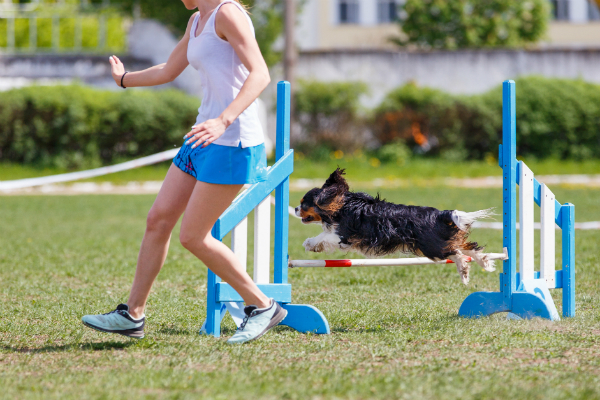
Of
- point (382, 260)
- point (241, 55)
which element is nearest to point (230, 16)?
point (241, 55)

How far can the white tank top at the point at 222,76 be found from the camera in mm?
3346

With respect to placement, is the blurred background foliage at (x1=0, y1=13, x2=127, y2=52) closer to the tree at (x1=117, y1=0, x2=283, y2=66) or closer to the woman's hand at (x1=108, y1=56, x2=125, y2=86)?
the tree at (x1=117, y1=0, x2=283, y2=66)

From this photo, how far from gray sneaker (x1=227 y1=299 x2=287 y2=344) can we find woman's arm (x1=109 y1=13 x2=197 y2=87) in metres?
1.33

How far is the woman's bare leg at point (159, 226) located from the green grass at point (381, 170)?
531 inches

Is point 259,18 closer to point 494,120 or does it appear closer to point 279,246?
point 494,120

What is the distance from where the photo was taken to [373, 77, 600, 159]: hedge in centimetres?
1919

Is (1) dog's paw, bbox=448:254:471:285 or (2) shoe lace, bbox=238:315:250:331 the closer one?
(2) shoe lace, bbox=238:315:250:331

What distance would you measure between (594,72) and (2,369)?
20678 millimetres

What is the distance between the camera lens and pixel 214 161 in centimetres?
337

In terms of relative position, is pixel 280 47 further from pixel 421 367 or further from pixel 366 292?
pixel 421 367

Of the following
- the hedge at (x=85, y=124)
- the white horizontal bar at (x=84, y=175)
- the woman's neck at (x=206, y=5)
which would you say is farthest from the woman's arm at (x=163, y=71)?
the hedge at (x=85, y=124)

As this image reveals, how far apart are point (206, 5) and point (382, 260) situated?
172 cm

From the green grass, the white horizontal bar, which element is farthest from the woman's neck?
the green grass

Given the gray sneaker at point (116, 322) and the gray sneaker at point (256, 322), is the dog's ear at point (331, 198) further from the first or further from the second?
the gray sneaker at point (116, 322)
